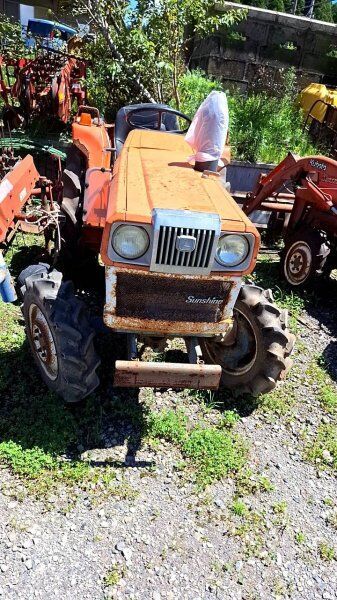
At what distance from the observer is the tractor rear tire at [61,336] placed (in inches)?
122

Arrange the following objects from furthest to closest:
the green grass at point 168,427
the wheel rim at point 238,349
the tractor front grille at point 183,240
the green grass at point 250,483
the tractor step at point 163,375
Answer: the wheel rim at point 238,349, the green grass at point 168,427, the green grass at point 250,483, the tractor step at point 163,375, the tractor front grille at point 183,240

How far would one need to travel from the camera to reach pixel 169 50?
862 cm

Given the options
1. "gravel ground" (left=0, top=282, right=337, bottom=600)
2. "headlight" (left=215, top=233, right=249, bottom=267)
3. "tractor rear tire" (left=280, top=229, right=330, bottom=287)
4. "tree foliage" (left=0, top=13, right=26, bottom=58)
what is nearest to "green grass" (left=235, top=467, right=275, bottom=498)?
"gravel ground" (left=0, top=282, right=337, bottom=600)

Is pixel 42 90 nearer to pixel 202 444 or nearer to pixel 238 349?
pixel 238 349

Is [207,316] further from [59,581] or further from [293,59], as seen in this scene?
[293,59]

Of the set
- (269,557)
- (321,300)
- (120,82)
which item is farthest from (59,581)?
(120,82)

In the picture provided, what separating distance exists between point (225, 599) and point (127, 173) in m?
2.59

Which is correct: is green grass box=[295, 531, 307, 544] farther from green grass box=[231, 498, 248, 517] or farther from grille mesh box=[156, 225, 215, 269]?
grille mesh box=[156, 225, 215, 269]

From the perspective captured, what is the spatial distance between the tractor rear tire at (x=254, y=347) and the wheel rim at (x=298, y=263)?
187cm

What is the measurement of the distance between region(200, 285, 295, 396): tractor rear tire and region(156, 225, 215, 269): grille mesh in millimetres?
674

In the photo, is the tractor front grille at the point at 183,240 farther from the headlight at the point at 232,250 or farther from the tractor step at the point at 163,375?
the tractor step at the point at 163,375

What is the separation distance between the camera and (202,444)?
3.30 meters

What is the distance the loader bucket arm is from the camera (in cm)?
528

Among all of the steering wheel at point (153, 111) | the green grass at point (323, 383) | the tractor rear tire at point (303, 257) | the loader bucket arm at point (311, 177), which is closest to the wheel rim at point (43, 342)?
the green grass at point (323, 383)
